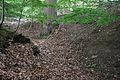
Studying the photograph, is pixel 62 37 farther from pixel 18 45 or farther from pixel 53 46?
pixel 18 45

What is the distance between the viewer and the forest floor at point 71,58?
26.4 feet

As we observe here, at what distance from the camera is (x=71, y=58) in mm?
11492

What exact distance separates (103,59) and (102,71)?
96 centimetres

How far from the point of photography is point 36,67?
28.5 ft

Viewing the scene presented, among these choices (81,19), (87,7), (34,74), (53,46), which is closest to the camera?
(34,74)

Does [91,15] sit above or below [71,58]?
above

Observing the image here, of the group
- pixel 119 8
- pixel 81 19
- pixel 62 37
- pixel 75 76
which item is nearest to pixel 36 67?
pixel 75 76

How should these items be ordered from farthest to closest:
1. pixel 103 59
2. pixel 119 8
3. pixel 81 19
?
1. pixel 119 8
2. pixel 103 59
3. pixel 81 19

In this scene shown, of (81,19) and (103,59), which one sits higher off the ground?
(81,19)

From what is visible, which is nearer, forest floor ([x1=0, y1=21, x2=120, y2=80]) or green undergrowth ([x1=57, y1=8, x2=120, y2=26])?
forest floor ([x1=0, y1=21, x2=120, y2=80])

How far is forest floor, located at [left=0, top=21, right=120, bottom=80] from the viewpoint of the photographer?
8.05m

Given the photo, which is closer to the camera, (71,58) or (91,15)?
(91,15)

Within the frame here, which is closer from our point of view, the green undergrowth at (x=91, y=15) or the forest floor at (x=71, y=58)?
the forest floor at (x=71, y=58)

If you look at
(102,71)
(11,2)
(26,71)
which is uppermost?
(11,2)
